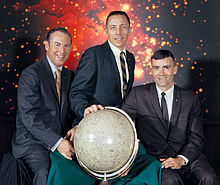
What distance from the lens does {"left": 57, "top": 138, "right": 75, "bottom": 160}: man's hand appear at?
2.50 metres

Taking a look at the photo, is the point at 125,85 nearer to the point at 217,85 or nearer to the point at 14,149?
the point at 14,149

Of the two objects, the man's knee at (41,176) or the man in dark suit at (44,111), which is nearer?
the man's knee at (41,176)

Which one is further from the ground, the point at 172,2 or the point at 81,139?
the point at 172,2

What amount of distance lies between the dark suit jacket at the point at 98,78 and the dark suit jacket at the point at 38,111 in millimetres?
214

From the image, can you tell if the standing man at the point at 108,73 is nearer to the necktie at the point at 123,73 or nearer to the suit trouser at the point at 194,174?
the necktie at the point at 123,73

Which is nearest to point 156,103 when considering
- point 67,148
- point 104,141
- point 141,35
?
point 67,148

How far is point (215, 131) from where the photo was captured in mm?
3912

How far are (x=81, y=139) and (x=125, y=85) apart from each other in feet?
4.39

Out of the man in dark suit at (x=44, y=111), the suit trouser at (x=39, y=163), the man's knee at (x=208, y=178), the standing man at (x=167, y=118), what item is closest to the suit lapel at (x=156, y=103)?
the standing man at (x=167, y=118)

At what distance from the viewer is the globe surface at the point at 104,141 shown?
1.79m

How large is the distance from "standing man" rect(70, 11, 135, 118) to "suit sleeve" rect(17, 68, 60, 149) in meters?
0.33

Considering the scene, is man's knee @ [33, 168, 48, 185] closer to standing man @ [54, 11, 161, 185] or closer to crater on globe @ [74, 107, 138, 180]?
standing man @ [54, 11, 161, 185]

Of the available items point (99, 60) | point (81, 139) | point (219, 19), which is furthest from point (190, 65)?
point (81, 139)

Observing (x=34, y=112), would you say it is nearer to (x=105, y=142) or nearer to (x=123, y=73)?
(x=123, y=73)
